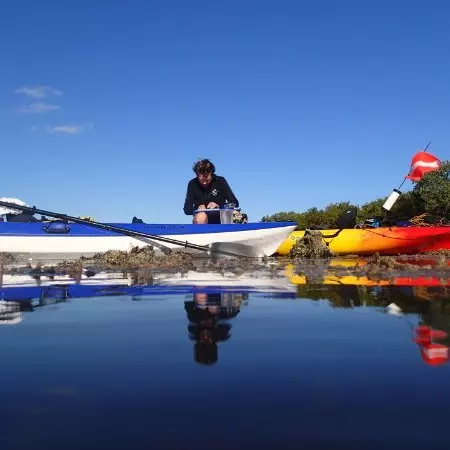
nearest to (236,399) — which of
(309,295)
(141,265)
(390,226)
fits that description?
(309,295)

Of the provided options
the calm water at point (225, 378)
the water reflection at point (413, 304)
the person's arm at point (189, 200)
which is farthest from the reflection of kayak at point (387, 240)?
the calm water at point (225, 378)

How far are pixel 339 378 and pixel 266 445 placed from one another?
2.02 ft

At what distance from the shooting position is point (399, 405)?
145 cm

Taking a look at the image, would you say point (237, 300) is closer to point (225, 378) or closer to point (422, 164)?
point (225, 378)

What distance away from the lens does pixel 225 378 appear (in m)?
1.73

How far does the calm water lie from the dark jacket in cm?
1041

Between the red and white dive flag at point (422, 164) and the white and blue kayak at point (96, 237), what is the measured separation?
1554cm

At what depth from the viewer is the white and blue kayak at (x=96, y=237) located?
42.6 ft

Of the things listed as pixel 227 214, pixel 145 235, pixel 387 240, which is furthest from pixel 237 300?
pixel 387 240

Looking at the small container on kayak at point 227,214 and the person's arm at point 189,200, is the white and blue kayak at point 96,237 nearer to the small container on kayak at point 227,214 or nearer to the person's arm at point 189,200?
the small container on kayak at point 227,214

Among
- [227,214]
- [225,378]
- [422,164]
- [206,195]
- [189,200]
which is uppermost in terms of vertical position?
[422,164]

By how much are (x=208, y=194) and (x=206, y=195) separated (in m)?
0.06

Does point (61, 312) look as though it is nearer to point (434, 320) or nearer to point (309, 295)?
point (309, 295)

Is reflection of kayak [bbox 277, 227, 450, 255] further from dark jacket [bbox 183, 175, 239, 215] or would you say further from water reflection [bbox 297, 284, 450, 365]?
water reflection [bbox 297, 284, 450, 365]
